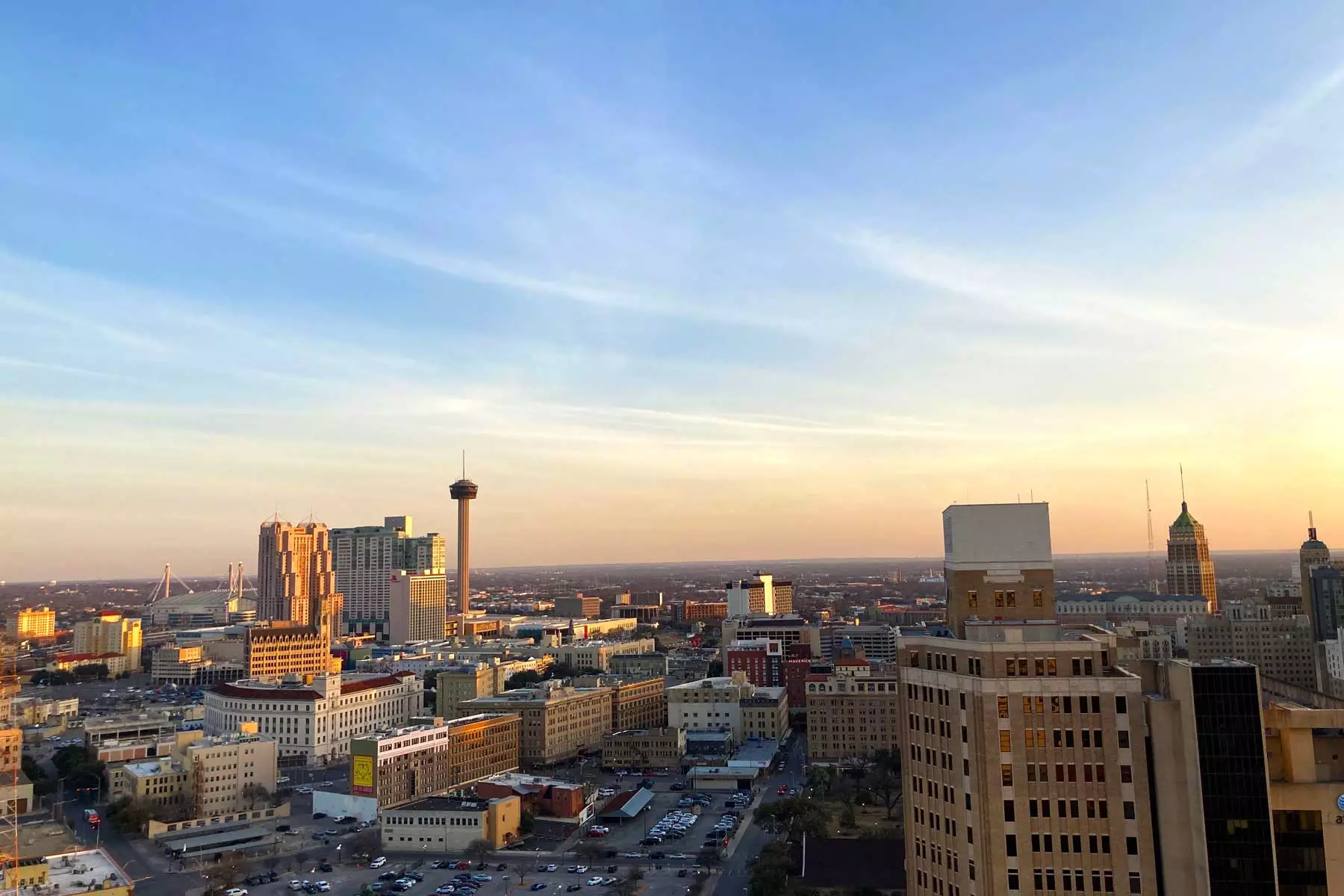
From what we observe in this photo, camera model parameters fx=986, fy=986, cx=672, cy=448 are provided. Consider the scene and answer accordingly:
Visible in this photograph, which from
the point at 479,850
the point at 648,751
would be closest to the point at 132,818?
the point at 479,850

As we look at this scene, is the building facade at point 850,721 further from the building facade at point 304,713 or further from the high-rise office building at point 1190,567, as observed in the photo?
the high-rise office building at point 1190,567

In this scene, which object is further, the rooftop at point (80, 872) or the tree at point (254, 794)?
the tree at point (254, 794)

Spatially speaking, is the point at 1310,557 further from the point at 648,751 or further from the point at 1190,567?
the point at 648,751

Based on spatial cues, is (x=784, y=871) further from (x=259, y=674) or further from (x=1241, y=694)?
(x=259, y=674)

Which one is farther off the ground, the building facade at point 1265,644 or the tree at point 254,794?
the building facade at point 1265,644

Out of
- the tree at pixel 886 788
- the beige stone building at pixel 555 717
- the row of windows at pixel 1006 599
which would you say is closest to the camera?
the row of windows at pixel 1006 599

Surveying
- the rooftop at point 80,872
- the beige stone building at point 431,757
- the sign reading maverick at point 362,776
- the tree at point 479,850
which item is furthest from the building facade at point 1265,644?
the rooftop at point 80,872

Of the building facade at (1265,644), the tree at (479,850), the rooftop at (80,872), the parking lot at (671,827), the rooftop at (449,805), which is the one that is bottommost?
the parking lot at (671,827)
